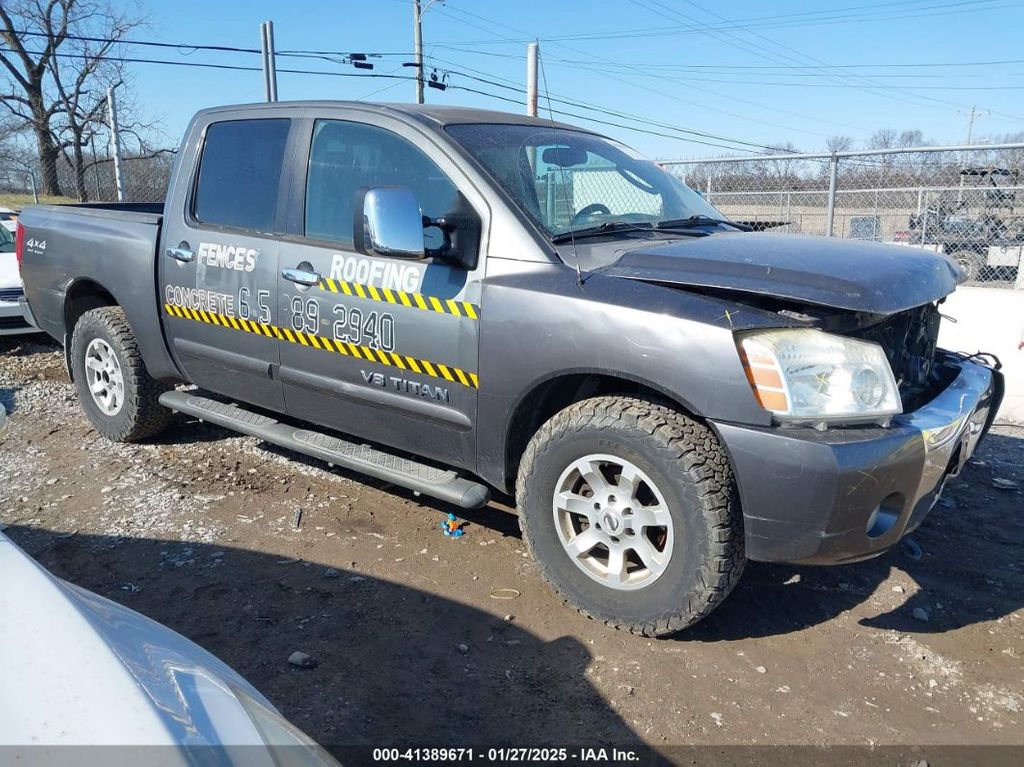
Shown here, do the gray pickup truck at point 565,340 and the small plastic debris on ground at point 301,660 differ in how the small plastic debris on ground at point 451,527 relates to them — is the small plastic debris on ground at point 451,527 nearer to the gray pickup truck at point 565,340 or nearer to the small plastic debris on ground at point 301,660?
the gray pickup truck at point 565,340

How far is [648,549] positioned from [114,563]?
2389mm

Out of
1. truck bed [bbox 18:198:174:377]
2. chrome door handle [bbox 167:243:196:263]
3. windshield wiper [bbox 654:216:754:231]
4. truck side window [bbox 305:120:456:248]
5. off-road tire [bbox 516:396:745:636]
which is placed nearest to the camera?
off-road tire [bbox 516:396:745:636]

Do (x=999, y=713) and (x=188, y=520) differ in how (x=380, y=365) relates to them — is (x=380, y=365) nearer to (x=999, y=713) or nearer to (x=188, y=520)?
(x=188, y=520)

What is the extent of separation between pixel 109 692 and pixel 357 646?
63.2 inches

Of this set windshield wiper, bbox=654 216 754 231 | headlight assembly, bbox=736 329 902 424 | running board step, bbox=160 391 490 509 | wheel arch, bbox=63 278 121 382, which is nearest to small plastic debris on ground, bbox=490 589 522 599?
running board step, bbox=160 391 490 509

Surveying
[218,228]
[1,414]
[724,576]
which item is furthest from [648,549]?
[218,228]

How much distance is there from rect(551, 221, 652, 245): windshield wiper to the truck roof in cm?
76

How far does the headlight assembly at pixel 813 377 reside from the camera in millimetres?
2510

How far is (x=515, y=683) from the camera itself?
107 inches

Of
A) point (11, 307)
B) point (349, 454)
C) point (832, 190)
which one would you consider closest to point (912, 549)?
point (349, 454)

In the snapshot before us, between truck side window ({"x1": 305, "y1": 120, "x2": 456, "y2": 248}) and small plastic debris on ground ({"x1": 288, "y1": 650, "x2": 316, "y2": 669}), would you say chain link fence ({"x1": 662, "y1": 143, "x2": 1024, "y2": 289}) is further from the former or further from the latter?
small plastic debris on ground ({"x1": 288, "y1": 650, "x2": 316, "y2": 669})

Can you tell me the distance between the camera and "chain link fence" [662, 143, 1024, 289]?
7.00 metres

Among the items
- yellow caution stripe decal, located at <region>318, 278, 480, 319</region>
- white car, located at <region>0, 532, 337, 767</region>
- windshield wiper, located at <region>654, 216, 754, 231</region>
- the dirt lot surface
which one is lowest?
the dirt lot surface

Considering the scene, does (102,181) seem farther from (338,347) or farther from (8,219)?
(338,347)
